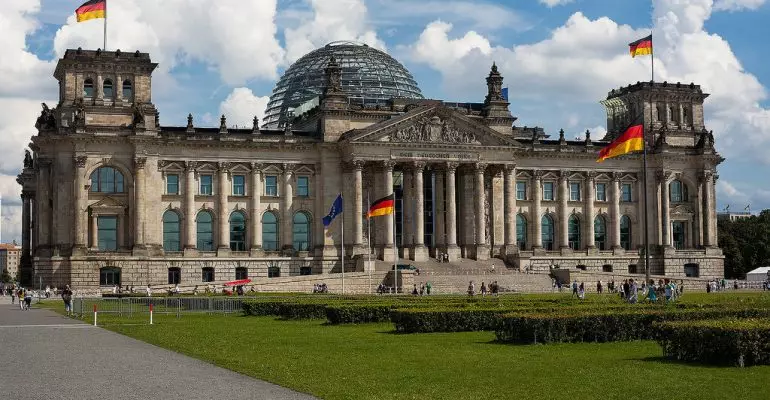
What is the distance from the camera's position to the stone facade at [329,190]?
103875 millimetres

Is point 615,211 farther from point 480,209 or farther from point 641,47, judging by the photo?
Answer: point 641,47

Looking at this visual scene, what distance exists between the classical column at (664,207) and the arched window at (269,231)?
4710 cm

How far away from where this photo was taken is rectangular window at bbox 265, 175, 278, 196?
111 metres

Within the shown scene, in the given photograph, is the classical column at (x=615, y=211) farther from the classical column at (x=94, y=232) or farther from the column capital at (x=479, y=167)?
the classical column at (x=94, y=232)

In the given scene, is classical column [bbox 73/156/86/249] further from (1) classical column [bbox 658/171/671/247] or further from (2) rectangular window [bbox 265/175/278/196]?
(1) classical column [bbox 658/171/671/247]

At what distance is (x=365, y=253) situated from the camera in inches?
4301

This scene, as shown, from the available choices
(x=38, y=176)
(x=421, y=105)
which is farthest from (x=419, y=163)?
(x=38, y=176)

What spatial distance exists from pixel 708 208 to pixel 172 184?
212 ft

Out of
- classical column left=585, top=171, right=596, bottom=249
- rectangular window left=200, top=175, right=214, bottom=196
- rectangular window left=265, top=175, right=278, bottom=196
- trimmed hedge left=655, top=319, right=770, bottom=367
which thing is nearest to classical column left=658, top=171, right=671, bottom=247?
classical column left=585, top=171, right=596, bottom=249

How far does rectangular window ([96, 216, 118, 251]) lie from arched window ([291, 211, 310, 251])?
61.5 feet

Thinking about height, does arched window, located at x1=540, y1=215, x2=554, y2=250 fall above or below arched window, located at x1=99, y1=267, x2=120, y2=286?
above

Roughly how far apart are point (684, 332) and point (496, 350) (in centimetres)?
742

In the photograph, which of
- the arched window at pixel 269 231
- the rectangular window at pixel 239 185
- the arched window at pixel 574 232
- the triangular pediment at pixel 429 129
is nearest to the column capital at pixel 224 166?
the rectangular window at pixel 239 185

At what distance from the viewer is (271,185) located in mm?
111188
